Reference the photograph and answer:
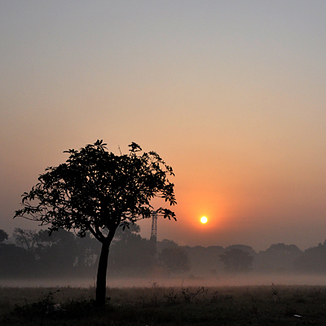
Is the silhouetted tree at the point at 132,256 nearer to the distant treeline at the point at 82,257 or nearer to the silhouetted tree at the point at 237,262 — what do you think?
the distant treeline at the point at 82,257

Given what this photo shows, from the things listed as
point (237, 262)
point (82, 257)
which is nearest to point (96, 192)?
point (82, 257)

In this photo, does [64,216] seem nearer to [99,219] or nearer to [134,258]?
[99,219]

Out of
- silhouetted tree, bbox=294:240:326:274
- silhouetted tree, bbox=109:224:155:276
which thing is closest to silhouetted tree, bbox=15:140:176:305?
silhouetted tree, bbox=109:224:155:276

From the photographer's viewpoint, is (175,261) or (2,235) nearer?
(2,235)

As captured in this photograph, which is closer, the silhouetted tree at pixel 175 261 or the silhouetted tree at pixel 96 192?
the silhouetted tree at pixel 96 192

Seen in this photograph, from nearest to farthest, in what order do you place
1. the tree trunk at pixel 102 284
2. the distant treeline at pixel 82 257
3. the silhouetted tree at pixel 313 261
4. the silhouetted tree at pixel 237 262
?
the tree trunk at pixel 102 284 < the distant treeline at pixel 82 257 < the silhouetted tree at pixel 237 262 < the silhouetted tree at pixel 313 261

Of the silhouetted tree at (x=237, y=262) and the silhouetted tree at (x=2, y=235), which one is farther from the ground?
the silhouetted tree at (x=2, y=235)

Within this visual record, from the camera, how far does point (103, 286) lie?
20969 millimetres

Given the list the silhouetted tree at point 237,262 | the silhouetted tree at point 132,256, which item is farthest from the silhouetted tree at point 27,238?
the silhouetted tree at point 237,262

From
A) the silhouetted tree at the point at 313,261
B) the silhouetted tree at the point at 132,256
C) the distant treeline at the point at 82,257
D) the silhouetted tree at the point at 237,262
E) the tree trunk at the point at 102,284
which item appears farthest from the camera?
the silhouetted tree at the point at 313,261

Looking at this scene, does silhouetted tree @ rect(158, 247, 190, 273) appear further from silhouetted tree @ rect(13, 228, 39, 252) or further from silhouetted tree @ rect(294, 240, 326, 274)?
silhouetted tree @ rect(294, 240, 326, 274)

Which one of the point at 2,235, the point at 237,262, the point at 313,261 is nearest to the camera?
the point at 2,235

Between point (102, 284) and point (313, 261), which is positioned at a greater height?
point (102, 284)

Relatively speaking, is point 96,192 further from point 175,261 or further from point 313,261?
point 313,261
